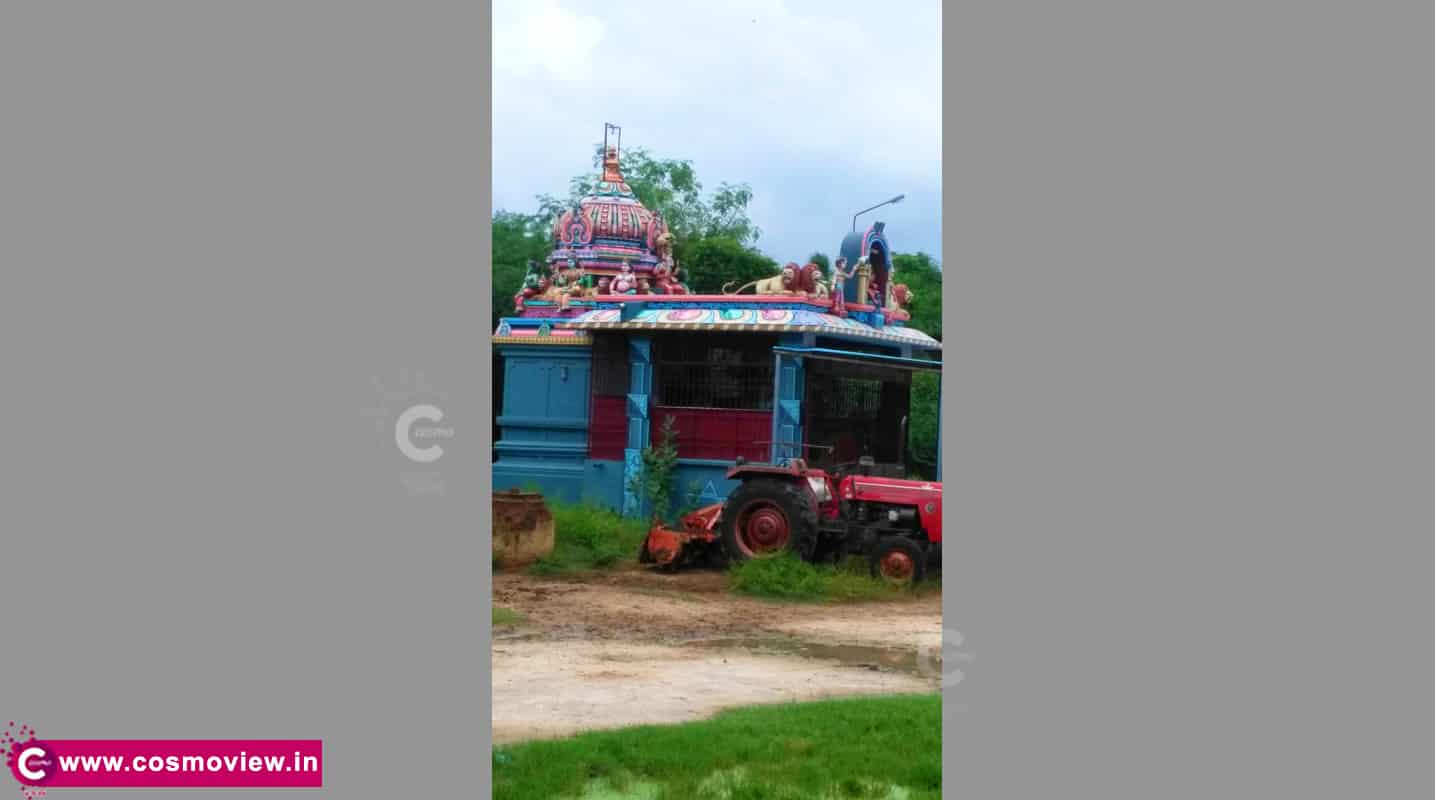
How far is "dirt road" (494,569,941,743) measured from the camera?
6.77 meters

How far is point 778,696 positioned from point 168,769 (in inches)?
154

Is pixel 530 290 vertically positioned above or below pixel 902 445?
above

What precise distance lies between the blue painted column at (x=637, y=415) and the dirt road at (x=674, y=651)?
9.43 feet

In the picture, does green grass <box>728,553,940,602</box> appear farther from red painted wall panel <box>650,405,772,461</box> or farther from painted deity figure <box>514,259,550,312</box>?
painted deity figure <box>514,259,550,312</box>

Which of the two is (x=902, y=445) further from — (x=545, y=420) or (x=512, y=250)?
(x=512, y=250)

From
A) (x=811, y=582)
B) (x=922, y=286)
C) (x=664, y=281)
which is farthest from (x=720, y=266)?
(x=811, y=582)

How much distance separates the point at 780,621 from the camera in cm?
1002

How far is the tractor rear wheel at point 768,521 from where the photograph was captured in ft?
38.4

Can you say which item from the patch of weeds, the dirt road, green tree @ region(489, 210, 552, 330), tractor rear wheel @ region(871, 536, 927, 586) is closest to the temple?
the patch of weeds

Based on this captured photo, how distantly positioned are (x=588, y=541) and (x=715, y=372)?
2.89m

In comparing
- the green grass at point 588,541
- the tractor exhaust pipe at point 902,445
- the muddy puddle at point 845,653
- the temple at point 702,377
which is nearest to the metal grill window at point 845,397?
the temple at point 702,377

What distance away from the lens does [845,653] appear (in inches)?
344

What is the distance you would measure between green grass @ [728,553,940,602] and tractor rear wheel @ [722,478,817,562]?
185 millimetres

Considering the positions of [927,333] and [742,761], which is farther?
[927,333]
